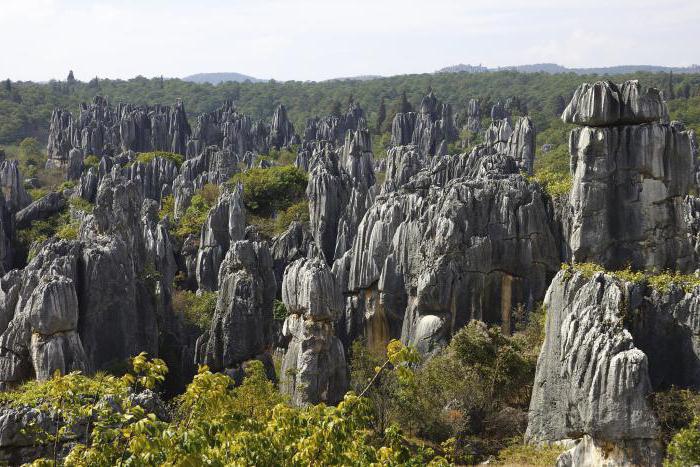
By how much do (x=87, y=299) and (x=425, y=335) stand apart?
9.68 m

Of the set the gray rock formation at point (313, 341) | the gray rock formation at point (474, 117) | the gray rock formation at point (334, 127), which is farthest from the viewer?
the gray rock formation at point (334, 127)

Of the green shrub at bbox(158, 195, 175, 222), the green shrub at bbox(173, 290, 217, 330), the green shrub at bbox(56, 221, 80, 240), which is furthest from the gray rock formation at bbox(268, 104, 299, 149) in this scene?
the green shrub at bbox(173, 290, 217, 330)

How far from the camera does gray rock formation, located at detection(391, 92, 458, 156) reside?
301 feet

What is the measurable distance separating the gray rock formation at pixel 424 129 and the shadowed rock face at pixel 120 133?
23.8 metres

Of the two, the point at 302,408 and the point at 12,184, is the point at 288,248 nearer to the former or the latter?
the point at 302,408

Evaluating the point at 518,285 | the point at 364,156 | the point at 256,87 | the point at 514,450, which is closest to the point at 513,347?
the point at 514,450

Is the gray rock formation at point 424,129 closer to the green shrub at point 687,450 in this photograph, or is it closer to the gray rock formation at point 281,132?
the gray rock formation at point 281,132

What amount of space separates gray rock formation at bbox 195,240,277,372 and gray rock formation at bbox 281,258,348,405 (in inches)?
120

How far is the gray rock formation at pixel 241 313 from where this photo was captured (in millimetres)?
24438

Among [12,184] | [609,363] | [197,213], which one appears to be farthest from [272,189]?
[609,363]

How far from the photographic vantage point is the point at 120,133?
302 feet

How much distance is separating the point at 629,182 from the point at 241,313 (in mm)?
11234

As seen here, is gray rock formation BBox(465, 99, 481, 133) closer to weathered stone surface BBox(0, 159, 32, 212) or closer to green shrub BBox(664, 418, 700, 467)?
weathered stone surface BBox(0, 159, 32, 212)

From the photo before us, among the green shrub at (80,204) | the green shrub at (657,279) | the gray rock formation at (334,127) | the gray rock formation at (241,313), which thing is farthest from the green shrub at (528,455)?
the gray rock formation at (334,127)
